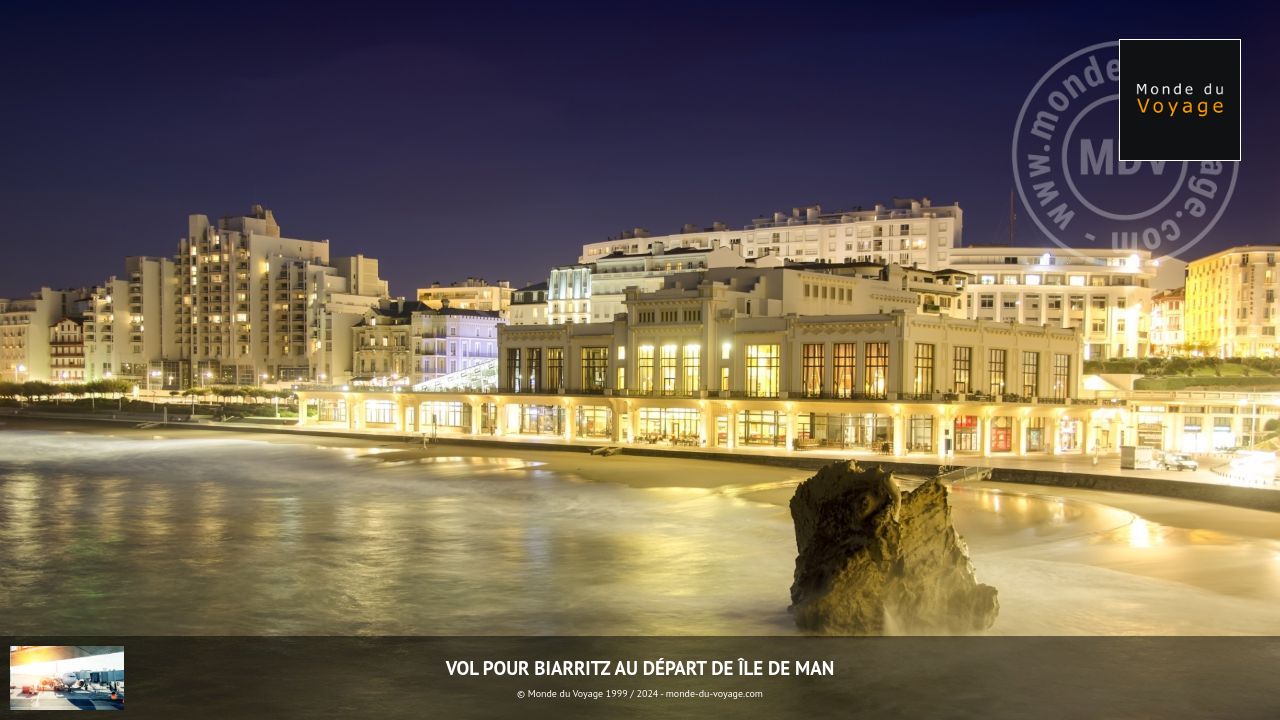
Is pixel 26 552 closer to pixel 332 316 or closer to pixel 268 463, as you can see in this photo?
pixel 268 463

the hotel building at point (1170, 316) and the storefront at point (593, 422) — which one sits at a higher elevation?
the hotel building at point (1170, 316)

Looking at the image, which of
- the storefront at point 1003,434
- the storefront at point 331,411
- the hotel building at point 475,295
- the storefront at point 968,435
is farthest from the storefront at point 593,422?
the hotel building at point 475,295

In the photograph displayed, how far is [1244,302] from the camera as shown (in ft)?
429

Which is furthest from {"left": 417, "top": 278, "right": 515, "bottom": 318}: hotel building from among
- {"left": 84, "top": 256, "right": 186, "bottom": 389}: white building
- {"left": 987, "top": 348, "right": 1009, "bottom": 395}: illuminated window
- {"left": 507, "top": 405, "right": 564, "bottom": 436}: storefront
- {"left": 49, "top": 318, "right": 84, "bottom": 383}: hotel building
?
{"left": 987, "top": 348, "right": 1009, "bottom": 395}: illuminated window

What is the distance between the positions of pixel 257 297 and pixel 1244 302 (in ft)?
497

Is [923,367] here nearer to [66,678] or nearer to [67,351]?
[66,678]

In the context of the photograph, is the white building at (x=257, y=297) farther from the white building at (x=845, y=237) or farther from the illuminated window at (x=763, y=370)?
the illuminated window at (x=763, y=370)

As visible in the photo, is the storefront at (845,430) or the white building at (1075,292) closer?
the storefront at (845,430)

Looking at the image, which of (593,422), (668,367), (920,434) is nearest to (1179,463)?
(920,434)

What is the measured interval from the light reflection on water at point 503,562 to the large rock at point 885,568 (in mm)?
1093

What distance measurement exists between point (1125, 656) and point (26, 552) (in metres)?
32.5

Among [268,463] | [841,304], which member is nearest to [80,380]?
[268,463]

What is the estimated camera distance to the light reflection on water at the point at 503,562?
23.4m

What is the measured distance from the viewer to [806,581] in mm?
23125
